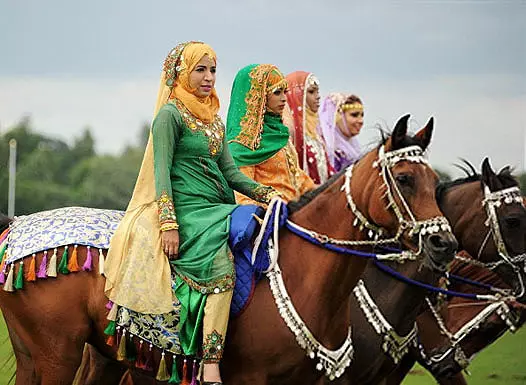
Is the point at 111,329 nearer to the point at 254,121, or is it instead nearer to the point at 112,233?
the point at 112,233

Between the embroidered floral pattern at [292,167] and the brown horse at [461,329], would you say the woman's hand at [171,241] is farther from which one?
the brown horse at [461,329]

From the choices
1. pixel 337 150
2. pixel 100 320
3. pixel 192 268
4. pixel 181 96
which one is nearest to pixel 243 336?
pixel 192 268

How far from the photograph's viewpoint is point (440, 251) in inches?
206

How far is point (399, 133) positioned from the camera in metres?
5.48

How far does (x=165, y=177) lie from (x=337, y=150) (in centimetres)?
413

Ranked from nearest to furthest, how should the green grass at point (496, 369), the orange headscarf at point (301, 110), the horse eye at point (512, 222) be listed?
the horse eye at point (512, 222), the orange headscarf at point (301, 110), the green grass at point (496, 369)

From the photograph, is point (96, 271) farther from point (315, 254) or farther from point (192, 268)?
point (315, 254)

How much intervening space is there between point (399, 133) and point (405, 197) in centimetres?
34

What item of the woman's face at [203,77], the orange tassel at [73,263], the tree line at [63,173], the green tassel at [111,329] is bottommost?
the tree line at [63,173]

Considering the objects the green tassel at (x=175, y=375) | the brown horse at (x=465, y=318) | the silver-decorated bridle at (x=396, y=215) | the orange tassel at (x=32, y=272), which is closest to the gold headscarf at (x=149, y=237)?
the green tassel at (x=175, y=375)

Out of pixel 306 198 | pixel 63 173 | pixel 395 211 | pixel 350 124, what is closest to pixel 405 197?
pixel 395 211

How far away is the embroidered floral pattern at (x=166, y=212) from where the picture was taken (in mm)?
5721

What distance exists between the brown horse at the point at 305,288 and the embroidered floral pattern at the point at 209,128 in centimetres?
57

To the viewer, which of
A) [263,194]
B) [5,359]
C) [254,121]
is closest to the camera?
[263,194]
